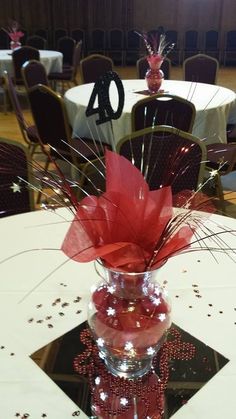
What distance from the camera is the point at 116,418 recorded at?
0.89 metres

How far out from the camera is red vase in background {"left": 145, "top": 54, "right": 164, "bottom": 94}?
376 centimetres

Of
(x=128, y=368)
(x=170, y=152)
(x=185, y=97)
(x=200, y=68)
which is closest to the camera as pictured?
(x=128, y=368)

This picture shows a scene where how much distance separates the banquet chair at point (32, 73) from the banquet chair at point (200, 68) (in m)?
1.64

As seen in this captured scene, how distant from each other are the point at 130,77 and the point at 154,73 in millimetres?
5528

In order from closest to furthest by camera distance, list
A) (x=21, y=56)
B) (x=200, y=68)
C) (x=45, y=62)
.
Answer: (x=200, y=68) < (x=21, y=56) < (x=45, y=62)

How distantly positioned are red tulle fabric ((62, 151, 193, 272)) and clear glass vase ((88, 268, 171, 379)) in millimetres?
44

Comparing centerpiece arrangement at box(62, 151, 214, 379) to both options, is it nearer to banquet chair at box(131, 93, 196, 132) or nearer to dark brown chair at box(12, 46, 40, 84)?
banquet chair at box(131, 93, 196, 132)

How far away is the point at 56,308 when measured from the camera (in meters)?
1.21

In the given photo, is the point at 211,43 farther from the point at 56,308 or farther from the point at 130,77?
the point at 56,308

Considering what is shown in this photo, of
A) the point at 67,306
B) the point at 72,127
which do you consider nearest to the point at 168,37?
the point at 72,127

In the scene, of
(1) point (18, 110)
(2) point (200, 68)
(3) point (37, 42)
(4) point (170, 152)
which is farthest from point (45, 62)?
(1) point (18, 110)

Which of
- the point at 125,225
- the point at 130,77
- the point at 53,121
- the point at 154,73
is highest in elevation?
the point at 125,225

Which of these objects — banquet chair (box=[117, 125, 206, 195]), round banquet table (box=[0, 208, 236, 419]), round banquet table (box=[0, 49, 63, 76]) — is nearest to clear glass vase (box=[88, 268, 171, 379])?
round banquet table (box=[0, 208, 236, 419])

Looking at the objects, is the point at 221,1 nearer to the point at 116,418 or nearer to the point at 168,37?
the point at 168,37
